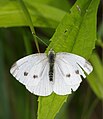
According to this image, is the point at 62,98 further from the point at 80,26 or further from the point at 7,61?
the point at 7,61

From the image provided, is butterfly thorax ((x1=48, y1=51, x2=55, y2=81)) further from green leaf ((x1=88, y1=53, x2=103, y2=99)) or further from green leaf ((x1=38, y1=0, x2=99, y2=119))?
green leaf ((x1=88, y1=53, x2=103, y2=99))

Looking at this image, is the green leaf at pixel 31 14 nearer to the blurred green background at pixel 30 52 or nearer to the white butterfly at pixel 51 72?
the blurred green background at pixel 30 52

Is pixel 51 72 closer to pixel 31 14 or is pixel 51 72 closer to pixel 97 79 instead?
pixel 31 14

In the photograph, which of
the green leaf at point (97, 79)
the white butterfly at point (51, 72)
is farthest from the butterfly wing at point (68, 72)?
the green leaf at point (97, 79)

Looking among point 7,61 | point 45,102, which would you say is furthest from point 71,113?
point 45,102

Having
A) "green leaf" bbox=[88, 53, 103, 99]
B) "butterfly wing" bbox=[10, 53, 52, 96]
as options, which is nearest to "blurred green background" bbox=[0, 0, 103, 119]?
"green leaf" bbox=[88, 53, 103, 99]

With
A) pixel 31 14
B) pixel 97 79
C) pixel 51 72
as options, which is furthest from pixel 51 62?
pixel 97 79
